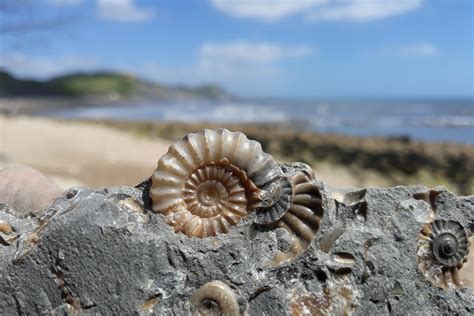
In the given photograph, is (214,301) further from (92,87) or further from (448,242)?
(92,87)

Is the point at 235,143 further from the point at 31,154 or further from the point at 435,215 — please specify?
the point at 31,154

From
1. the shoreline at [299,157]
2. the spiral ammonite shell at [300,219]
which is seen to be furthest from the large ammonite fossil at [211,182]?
the shoreline at [299,157]

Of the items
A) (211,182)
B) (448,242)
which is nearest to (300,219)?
(211,182)

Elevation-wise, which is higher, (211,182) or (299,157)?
(211,182)

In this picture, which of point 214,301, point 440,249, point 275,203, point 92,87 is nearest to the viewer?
point 214,301

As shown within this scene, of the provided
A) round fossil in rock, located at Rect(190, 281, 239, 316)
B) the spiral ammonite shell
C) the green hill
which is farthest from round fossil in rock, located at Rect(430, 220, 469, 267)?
the green hill

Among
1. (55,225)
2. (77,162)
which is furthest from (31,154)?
(55,225)

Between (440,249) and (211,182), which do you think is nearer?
(211,182)
